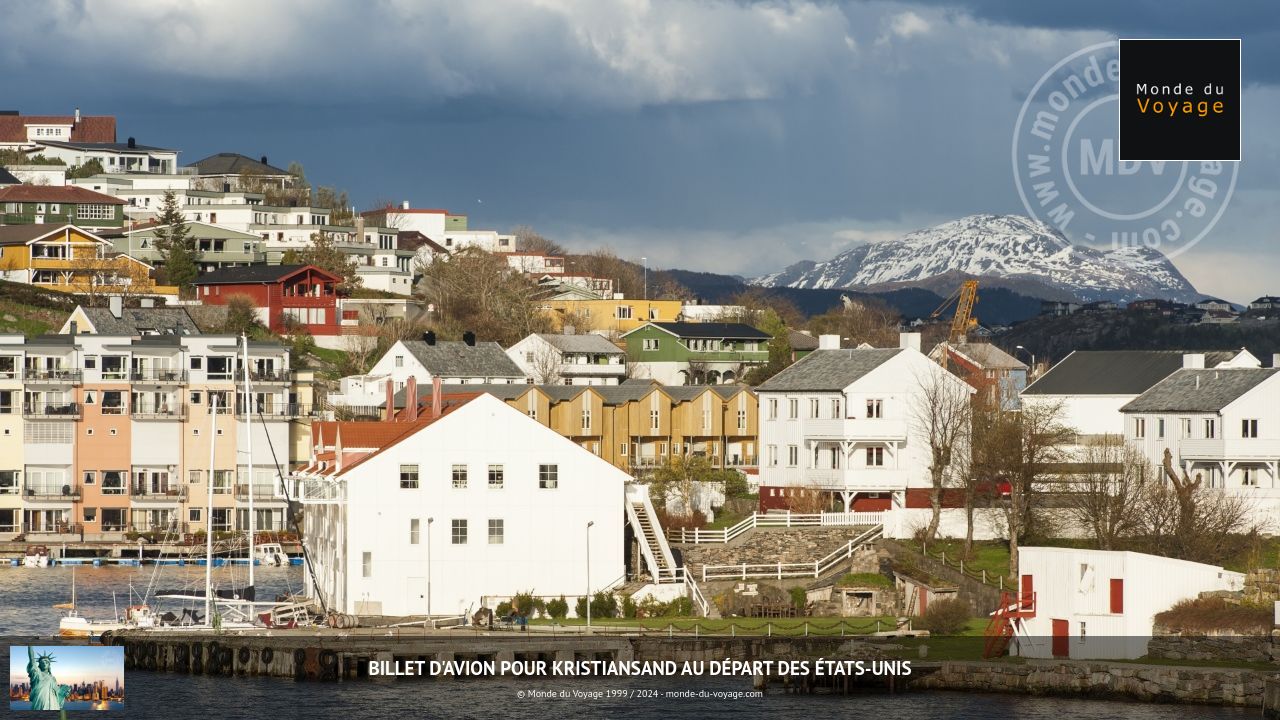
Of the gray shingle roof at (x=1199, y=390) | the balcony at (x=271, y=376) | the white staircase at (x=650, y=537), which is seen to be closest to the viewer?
the white staircase at (x=650, y=537)

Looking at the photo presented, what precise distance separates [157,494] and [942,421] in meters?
45.6

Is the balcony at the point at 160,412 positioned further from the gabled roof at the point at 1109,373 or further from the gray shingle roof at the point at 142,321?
the gabled roof at the point at 1109,373

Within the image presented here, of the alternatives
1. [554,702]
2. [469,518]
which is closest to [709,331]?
[469,518]

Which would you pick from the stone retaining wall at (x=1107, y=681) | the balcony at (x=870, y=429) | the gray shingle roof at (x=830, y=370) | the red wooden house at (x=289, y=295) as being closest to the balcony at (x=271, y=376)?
the red wooden house at (x=289, y=295)

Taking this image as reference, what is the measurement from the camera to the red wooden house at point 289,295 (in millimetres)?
143250

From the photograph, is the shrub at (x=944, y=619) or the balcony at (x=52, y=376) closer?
the shrub at (x=944, y=619)

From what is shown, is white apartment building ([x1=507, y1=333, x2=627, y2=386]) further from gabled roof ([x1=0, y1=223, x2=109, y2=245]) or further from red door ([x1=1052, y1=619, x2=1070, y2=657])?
red door ([x1=1052, y1=619, x2=1070, y2=657])

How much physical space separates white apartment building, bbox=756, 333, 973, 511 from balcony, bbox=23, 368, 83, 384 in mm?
42680

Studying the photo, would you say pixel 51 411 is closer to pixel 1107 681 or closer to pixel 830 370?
pixel 830 370

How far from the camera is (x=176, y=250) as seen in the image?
155000mm

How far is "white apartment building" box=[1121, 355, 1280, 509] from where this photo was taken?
258ft

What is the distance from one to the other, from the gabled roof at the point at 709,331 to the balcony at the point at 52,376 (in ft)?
154

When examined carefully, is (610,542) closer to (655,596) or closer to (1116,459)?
(655,596)

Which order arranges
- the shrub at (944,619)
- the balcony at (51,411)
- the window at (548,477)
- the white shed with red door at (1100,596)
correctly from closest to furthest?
the white shed with red door at (1100,596)
the shrub at (944,619)
the window at (548,477)
the balcony at (51,411)
